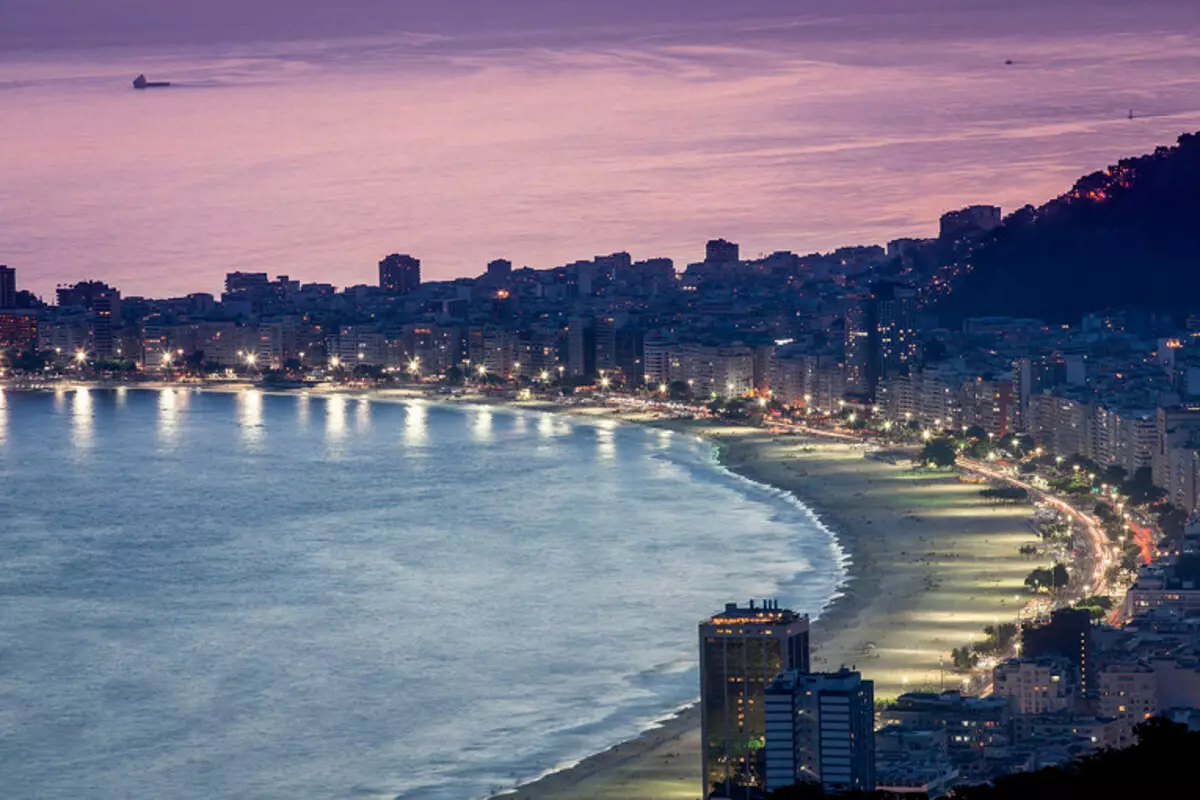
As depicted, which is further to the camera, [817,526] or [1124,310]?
[1124,310]

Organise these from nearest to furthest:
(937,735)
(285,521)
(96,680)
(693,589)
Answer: (937,735) < (96,680) < (693,589) < (285,521)

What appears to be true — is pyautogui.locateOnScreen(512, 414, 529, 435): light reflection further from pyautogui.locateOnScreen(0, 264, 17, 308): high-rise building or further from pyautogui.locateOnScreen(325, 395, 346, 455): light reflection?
pyautogui.locateOnScreen(0, 264, 17, 308): high-rise building

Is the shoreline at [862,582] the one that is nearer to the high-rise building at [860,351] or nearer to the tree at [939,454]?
the tree at [939,454]

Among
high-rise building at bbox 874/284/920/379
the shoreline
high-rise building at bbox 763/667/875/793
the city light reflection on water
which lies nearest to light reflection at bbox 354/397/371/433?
the city light reflection on water

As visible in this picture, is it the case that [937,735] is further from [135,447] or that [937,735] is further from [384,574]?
[135,447]

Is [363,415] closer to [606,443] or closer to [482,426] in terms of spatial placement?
[482,426]

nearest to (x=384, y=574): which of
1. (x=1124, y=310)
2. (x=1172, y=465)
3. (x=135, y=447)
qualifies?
(x=1172, y=465)

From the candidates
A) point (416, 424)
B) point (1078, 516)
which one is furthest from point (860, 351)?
point (1078, 516)

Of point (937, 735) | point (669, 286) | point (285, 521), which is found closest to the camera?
point (937, 735)
